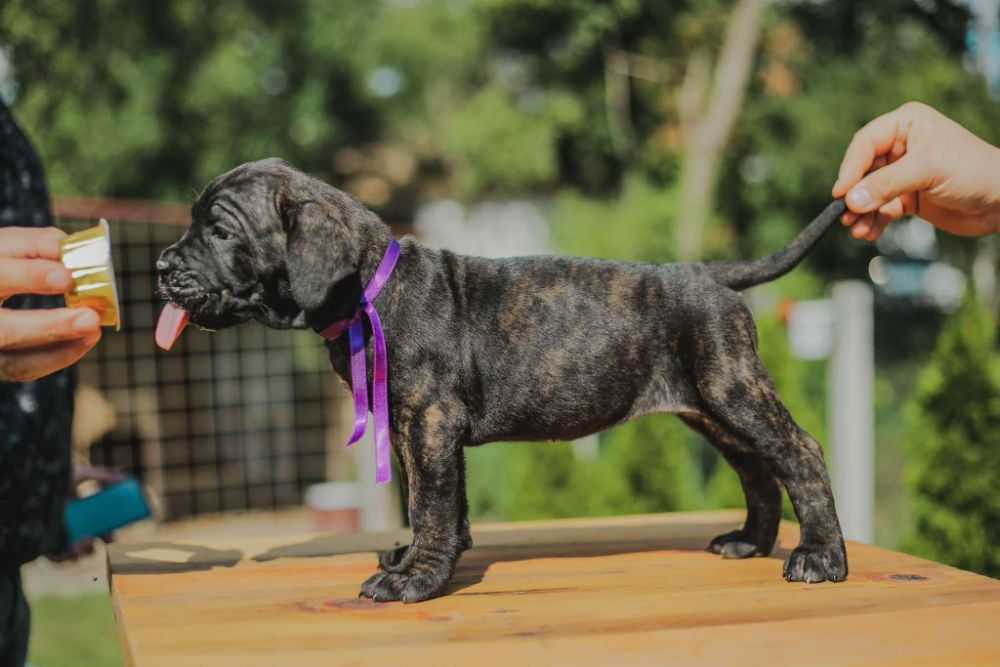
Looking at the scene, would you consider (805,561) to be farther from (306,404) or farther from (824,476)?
(306,404)

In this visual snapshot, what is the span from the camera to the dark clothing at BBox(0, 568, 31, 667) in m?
2.62

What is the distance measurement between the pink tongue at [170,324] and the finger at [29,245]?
1.00 feet

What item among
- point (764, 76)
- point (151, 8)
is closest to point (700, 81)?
point (764, 76)

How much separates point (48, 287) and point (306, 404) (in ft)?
33.8

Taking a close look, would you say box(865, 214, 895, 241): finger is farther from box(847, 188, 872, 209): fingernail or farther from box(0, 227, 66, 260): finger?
box(0, 227, 66, 260): finger

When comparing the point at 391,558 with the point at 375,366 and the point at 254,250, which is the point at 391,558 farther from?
the point at 254,250

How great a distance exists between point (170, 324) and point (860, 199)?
1.70 metres

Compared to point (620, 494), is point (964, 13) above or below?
above

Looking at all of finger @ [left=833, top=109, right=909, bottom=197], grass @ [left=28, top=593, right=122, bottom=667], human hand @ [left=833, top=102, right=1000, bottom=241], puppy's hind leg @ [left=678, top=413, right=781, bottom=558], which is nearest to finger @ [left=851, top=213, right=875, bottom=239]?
human hand @ [left=833, top=102, right=1000, bottom=241]

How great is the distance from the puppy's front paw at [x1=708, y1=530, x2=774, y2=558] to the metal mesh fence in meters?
8.54

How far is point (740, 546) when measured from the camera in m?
2.54

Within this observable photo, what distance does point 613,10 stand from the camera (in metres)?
12.7

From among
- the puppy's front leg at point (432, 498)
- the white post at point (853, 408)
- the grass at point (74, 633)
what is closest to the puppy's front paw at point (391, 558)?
the puppy's front leg at point (432, 498)

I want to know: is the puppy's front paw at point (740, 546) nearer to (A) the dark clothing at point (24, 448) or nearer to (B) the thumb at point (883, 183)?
(B) the thumb at point (883, 183)
